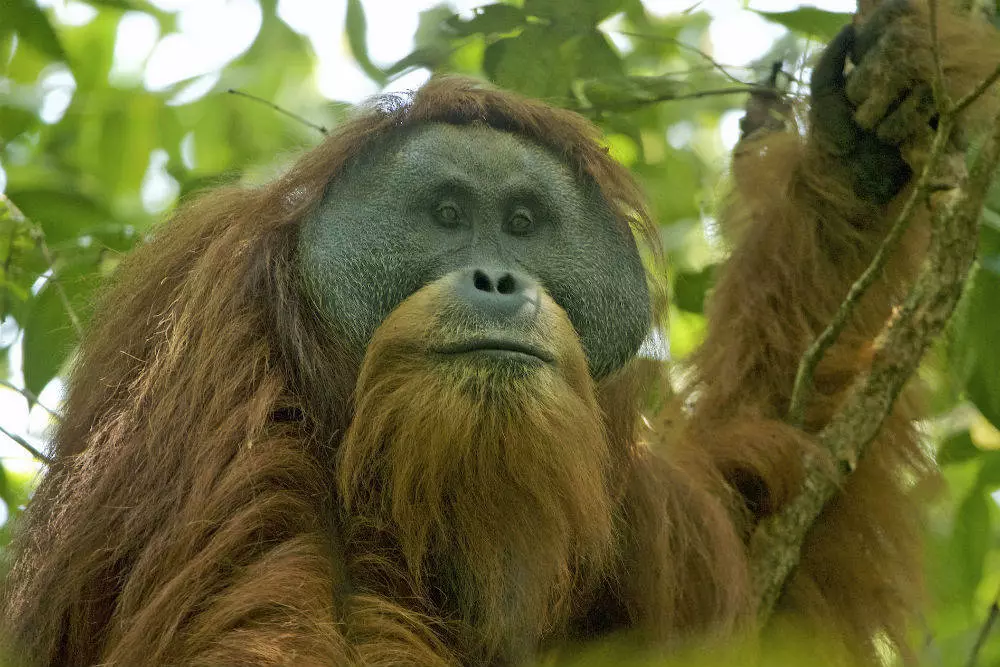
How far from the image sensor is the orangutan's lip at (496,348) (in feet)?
8.95

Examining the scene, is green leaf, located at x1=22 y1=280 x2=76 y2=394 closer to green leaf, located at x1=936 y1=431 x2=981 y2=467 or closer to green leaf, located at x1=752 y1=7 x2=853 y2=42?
green leaf, located at x1=752 y1=7 x2=853 y2=42

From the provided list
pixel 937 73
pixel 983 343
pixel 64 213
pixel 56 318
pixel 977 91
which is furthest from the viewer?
pixel 64 213

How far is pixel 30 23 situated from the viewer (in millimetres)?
3465

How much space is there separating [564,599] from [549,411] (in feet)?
2.10

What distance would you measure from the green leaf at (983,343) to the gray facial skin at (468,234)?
1166mm

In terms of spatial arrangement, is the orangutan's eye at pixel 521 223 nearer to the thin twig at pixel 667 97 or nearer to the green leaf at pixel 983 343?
the thin twig at pixel 667 97

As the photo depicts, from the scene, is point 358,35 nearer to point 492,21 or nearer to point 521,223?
point 492,21

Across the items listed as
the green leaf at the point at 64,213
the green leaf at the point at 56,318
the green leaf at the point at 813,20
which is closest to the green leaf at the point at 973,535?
the green leaf at the point at 813,20

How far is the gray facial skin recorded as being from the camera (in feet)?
9.84

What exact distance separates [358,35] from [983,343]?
7.92 feet

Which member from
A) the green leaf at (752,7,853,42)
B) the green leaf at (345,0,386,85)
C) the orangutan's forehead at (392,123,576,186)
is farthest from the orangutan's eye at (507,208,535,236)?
the green leaf at (345,0,386,85)

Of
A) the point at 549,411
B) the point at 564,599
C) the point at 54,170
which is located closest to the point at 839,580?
the point at 564,599

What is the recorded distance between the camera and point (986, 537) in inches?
149

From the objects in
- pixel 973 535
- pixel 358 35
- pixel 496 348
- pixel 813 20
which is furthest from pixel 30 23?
pixel 973 535
